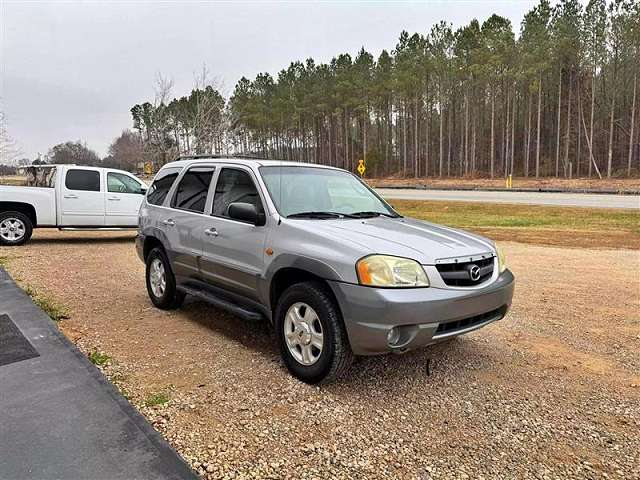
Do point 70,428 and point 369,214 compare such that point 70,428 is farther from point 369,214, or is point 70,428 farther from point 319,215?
point 369,214

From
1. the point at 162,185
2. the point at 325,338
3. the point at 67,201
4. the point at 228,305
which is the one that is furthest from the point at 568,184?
the point at 325,338

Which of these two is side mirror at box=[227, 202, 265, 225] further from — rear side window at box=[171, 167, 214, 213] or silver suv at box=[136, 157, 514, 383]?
rear side window at box=[171, 167, 214, 213]

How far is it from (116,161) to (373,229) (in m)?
64.5

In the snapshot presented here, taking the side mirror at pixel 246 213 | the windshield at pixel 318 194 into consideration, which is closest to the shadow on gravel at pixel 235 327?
the side mirror at pixel 246 213

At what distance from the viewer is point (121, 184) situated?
11820 mm

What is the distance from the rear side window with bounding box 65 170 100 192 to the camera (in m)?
11.1

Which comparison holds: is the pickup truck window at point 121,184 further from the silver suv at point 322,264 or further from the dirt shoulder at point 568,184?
the dirt shoulder at point 568,184

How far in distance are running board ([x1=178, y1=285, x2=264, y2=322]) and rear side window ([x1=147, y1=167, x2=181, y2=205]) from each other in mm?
1305

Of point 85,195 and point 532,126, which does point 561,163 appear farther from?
point 85,195

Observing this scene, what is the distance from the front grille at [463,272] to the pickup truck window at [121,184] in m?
10.2

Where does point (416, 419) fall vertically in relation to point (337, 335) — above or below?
below

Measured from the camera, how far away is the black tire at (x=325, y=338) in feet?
11.2

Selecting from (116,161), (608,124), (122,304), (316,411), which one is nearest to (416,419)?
(316,411)

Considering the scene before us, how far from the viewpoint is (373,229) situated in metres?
3.91
